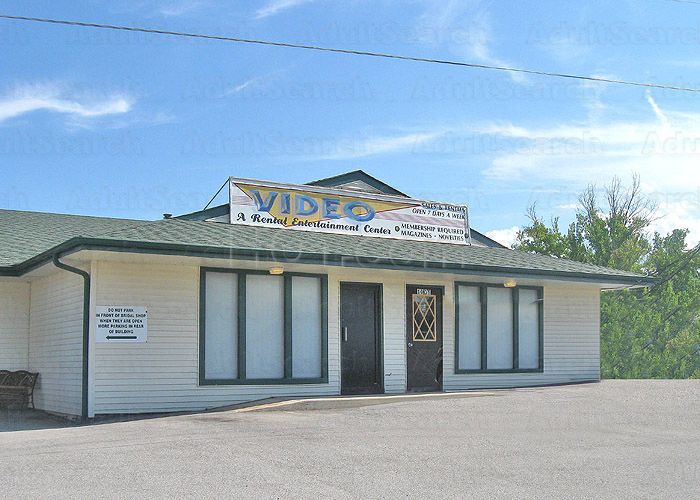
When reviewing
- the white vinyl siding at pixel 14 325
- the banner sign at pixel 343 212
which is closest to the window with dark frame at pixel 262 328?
the banner sign at pixel 343 212

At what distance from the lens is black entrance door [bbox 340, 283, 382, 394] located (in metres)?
16.6

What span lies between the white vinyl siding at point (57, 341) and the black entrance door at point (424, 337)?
6.52 meters

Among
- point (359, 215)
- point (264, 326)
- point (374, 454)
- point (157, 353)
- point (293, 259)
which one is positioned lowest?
point (374, 454)

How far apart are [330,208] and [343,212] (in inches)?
12.7

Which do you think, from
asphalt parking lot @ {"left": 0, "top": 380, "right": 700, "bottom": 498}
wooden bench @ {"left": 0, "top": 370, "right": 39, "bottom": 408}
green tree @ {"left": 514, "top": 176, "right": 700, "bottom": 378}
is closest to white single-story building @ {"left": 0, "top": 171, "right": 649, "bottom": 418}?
wooden bench @ {"left": 0, "top": 370, "right": 39, "bottom": 408}

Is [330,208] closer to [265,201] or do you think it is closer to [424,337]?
[265,201]

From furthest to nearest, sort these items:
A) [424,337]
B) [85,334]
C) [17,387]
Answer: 1. [424,337]
2. [17,387]
3. [85,334]

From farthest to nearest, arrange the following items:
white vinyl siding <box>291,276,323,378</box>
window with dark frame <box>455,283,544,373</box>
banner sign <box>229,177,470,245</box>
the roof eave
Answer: window with dark frame <box>455,283,544,373</box>
banner sign <box>229,177,470,245</box>
white vinyl siding <box>291,276,323,378</box>
the roof eave

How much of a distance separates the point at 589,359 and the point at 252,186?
30.0 ft

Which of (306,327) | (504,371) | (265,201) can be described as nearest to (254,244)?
(306,327)

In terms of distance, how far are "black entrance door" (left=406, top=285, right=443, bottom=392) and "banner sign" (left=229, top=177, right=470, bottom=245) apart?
66.7 inches

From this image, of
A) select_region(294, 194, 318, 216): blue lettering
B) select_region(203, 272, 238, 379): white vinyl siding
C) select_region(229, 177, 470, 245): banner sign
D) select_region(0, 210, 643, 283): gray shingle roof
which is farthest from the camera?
select_region(294, 194, 318, 216): blue lettering

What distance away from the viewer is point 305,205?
17484 mm

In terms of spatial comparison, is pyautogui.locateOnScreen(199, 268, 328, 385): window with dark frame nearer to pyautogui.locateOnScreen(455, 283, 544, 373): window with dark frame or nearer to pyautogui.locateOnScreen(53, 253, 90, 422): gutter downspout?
pyautogui.locateOnScreen(53, 253, 90, 422): gutter downspout
